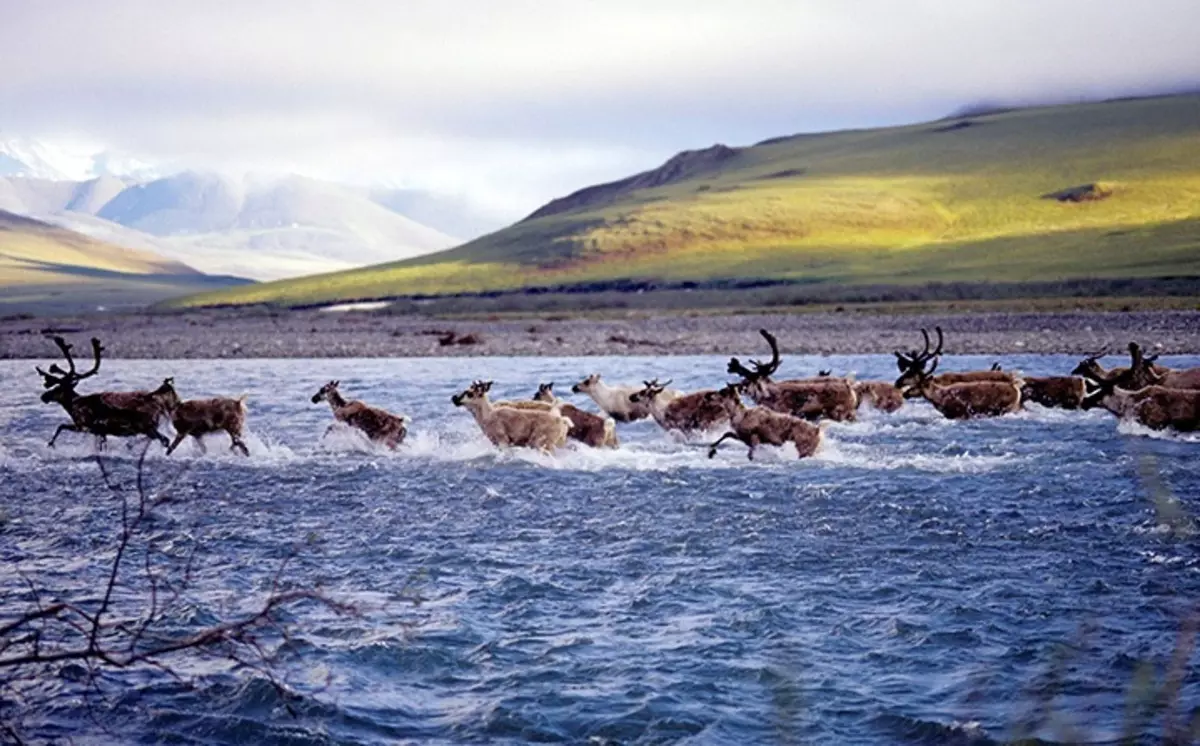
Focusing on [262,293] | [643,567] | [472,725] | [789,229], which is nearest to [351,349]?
[643,567]

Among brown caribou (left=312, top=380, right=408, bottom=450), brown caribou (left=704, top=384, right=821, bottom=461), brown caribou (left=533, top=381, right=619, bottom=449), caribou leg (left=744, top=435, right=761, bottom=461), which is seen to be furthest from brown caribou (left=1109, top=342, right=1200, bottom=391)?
brown caribou (left=312, top=380, right=408, bottom=450)

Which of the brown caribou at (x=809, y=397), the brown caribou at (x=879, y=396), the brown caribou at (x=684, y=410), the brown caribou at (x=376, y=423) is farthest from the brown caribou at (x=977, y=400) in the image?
the brown caribou at (x=376, y=423)

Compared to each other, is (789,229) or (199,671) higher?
(789,229)

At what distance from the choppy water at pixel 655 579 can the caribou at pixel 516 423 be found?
0.27m

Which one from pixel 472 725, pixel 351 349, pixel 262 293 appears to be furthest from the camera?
pixel 262 293

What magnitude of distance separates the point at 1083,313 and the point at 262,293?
93069mm

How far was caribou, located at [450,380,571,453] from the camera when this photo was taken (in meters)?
20.0

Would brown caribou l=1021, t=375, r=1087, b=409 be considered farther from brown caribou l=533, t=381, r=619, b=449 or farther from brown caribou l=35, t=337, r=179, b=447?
brown caribou l=35, t=337, r=179, b=447

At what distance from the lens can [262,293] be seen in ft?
430

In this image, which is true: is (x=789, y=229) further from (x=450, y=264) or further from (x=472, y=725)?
(x=472, y=725)

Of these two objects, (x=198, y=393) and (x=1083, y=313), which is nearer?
(x=198, y=393)

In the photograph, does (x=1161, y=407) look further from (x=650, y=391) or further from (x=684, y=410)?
(x=650, y=391)

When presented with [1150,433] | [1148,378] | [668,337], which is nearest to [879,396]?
[1148,378]

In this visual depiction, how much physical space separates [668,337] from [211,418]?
3036 centimetres
